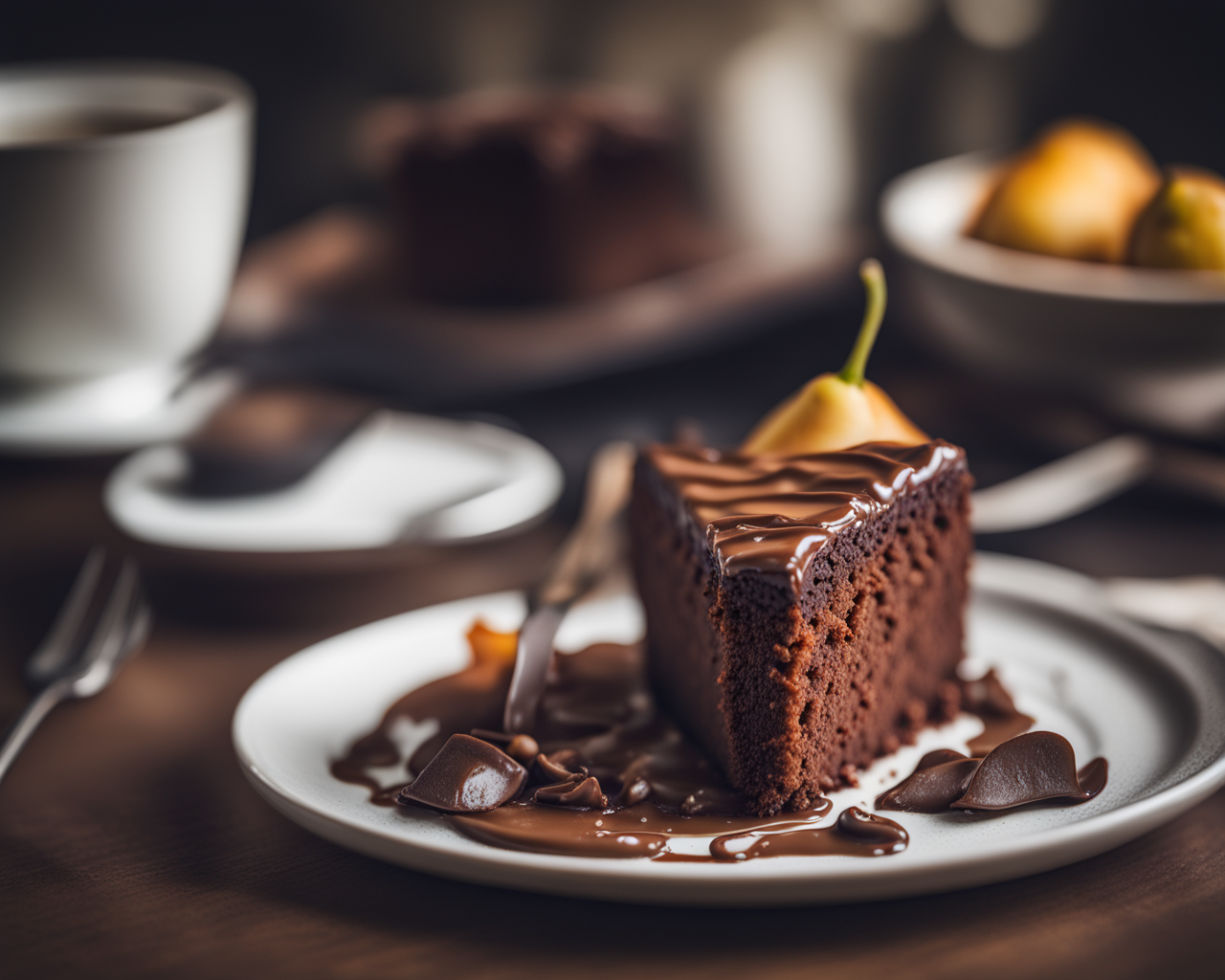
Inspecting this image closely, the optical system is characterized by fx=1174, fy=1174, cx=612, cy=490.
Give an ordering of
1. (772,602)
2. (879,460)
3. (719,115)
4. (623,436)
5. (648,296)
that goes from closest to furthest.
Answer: (772,602)
(879,460)
(623,436)
(648,296)
(719,115)

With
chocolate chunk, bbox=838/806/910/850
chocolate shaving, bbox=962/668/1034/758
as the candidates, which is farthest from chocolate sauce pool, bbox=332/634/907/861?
chocolate shaving, bbox=962/668/1034/758

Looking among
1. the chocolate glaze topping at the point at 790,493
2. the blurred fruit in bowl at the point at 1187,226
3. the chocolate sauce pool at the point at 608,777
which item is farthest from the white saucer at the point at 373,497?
the blurred fruit in bowl at the point at 1187,226

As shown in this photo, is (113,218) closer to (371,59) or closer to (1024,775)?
(1024,775)

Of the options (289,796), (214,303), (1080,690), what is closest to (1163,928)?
(1080,690)

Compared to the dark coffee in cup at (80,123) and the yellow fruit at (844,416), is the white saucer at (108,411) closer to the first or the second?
the dark coffee in cup at (80,123)

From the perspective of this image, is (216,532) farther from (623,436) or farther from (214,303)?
(623,436)

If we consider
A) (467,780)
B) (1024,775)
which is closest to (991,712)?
(1024,775)

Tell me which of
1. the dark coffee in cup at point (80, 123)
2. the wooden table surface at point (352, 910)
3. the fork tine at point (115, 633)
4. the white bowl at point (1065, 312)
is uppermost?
Result: the dark coffee in cup at point (80, 123)
